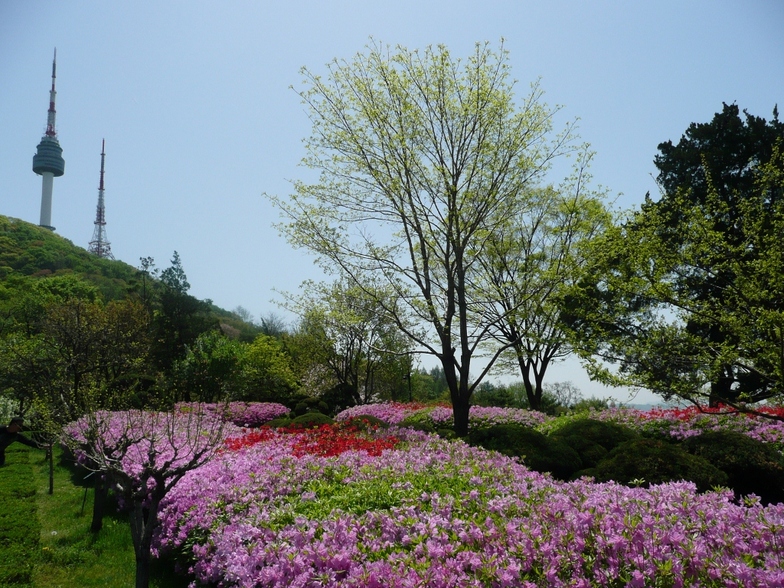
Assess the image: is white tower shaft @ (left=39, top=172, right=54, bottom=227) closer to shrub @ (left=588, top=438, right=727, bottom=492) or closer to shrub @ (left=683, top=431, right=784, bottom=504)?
shrub @ (left=588, top=438, right=727, bottom=492)

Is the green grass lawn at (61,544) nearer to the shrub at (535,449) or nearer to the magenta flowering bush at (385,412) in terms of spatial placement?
the shrub at (535,449)

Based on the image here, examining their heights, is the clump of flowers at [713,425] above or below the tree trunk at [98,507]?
above

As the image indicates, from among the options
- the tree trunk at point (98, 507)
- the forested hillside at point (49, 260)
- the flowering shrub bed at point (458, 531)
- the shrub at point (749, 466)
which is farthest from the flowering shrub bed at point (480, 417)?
the forested hillside at point (49, 260)

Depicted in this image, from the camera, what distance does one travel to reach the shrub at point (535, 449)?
28.2 ft

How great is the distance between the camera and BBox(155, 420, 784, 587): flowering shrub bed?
311 centimetres

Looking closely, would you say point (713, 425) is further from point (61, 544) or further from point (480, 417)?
point (61, 544)

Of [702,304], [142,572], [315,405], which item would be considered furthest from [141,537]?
[315,405]

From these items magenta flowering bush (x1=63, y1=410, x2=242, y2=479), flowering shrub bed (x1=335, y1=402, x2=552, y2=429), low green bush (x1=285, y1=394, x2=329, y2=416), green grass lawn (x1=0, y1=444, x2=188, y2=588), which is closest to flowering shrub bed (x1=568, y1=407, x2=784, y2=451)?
flowering shrub bed (x1=335, y1=402, x2=552, y2=429)

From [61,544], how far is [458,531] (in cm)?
673

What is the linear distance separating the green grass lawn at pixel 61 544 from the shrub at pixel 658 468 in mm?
5891

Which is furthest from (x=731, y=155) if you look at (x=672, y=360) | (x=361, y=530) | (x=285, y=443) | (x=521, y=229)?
(x=361, y=530)

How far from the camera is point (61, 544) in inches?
294

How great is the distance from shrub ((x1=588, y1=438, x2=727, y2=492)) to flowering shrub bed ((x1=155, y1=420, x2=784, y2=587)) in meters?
1.79

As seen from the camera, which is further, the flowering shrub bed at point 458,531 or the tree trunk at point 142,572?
the tree trunk at point 142,572
